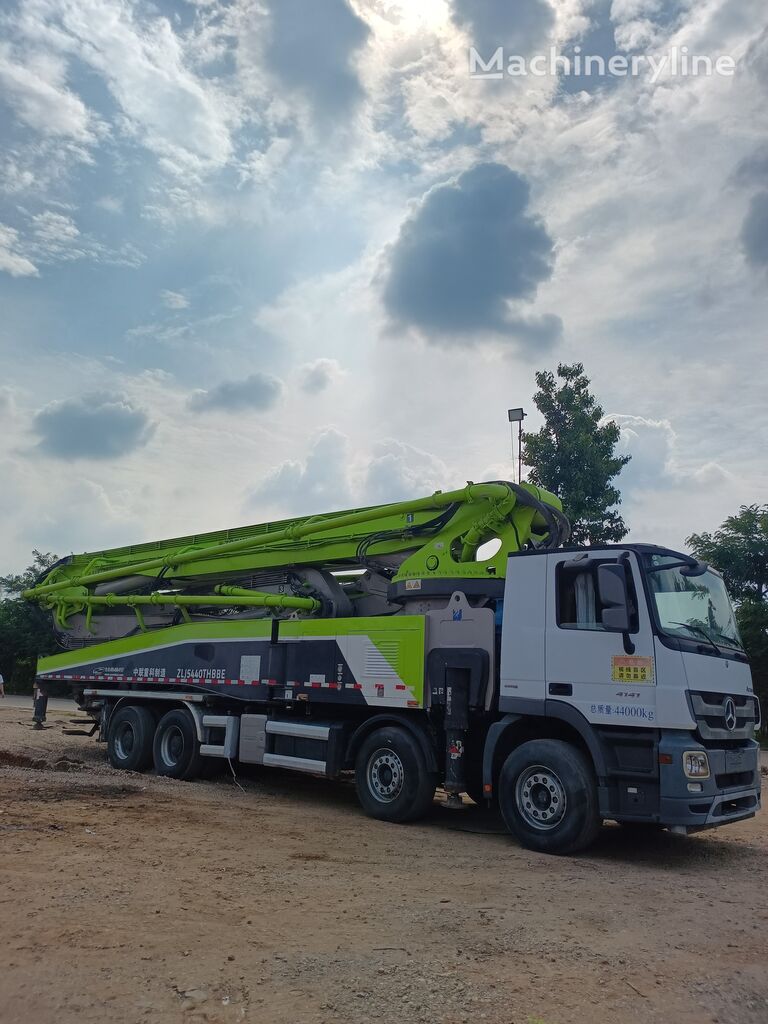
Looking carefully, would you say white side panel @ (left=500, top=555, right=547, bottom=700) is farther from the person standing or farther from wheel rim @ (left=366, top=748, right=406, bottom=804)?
the person standing

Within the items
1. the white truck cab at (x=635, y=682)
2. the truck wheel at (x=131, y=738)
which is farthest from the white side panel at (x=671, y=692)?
the truck wheel at (x=131, y=738)

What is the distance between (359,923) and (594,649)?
137 inches

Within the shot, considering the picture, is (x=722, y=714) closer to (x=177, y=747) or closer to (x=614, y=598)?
(x=614, y=598)

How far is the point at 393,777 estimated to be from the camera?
349 inches

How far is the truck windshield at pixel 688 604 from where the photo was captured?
24.1ft

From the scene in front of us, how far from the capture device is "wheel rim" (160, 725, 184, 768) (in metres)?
11.8

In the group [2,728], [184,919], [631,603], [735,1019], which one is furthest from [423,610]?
[2,728]

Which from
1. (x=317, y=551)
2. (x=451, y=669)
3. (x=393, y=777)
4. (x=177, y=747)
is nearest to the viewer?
(x=451, y=669)

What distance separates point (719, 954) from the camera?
15.6 feet

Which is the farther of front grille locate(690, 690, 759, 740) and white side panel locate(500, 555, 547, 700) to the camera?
white side panel locate(500, 555, 547, 700)

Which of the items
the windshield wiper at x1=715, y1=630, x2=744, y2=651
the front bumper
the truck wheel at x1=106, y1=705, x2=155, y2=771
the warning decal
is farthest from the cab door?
the truck wheel at x1=106, y1=705, x2=155, y2=771

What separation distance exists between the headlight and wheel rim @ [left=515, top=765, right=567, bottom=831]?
1.09 m

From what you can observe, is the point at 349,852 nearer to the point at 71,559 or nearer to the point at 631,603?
the point at 631,603

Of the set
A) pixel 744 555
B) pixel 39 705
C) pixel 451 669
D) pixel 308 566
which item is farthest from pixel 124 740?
pixel 744 555
